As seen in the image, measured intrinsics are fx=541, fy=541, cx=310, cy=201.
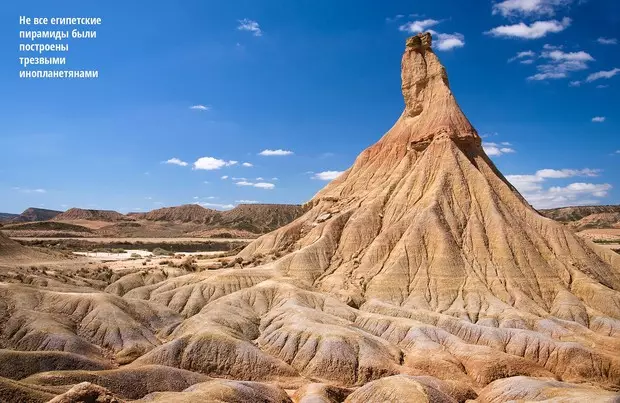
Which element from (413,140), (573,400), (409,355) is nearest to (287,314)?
(409,355)

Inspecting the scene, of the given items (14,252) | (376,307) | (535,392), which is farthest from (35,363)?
(14,252)

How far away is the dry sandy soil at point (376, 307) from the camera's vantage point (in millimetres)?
39281

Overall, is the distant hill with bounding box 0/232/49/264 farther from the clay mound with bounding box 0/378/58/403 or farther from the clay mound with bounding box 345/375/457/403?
the clay mound with bounding box 345/375/457/403

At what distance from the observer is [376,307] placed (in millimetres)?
60156

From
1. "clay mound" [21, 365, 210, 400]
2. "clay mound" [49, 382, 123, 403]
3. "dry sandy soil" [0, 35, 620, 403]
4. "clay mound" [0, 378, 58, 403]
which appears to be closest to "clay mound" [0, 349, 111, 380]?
"dry sandy soil" [0, 35, 620, 403]

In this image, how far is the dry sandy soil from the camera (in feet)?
129

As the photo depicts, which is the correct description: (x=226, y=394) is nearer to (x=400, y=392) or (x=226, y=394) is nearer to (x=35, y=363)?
(x=400, y=392)

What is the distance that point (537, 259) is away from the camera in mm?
64875

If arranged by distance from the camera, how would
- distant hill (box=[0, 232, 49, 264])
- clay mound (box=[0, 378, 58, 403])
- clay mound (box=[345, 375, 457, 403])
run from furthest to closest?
distant hill (box=[0, 232, 49, 264]) < clay mound (box=[345, 375, 457, 403]) < clay mound (box=[0, 378, 58, 403])

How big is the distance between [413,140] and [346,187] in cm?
1324

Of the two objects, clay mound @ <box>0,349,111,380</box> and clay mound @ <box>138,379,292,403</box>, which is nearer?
clay mound @ <box>138,379,292,403</box>

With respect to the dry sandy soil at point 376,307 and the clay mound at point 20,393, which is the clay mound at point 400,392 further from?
the clay mound at point 20,393

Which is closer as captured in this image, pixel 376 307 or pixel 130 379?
pixel 130 379

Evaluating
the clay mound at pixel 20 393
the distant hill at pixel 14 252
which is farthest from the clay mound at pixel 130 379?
the distant hill at pixel 14 252
